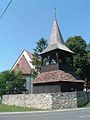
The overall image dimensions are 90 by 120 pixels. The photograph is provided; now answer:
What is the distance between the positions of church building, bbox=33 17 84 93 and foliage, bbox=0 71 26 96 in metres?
6.17

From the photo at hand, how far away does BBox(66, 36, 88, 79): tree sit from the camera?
5211 centimetres

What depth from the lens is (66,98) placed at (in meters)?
33.2

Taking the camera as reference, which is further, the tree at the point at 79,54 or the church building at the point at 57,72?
the tree at the point at 79,54

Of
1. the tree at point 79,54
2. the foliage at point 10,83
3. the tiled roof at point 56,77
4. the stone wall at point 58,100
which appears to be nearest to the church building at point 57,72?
the tiled roof at point 56,77

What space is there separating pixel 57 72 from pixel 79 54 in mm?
15342

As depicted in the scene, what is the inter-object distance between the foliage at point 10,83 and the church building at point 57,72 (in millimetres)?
6166

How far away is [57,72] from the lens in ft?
127

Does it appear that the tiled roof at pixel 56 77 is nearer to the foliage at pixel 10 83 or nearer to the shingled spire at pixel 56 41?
the shingled spire at pixel 56 41

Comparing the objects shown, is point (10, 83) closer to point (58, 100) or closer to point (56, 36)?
point (56, 36)

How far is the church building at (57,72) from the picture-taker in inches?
1469

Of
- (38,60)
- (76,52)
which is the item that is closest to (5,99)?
(38,60)

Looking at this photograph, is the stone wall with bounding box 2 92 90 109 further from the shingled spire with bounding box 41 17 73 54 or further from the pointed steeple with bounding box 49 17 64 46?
the pointed steeple with bounding box 49 17 64 46

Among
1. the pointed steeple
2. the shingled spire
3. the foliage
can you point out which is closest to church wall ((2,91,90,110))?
the shingled spire

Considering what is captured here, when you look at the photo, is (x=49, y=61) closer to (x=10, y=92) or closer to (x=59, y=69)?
(x=59, y=69)
